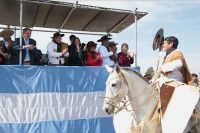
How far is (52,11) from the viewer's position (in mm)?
10047

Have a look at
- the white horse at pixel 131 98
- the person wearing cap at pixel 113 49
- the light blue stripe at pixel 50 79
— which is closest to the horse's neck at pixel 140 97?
the white horse at pixel 131 98

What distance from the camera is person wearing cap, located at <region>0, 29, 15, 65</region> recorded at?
28.5 feet

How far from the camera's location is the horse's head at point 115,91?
6.51 metres

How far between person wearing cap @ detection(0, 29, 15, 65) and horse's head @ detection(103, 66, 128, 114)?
318 centimetres

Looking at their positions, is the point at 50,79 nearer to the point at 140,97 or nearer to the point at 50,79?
the point at 50,79

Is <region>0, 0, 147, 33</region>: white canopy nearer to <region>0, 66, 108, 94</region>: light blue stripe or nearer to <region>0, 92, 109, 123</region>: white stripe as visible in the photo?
<region>0, 66, 108, 94</region>: light blue stripe

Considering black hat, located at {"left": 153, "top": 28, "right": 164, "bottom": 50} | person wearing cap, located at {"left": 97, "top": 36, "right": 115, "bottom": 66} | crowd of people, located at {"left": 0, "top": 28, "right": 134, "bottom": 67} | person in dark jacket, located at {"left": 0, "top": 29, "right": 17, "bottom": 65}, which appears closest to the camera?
black hat, located at {"left": 153, "top": 28, "right": 164, "bottom": 50}

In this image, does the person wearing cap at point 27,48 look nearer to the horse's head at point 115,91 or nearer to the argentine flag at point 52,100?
the argentine flag at point 52,100

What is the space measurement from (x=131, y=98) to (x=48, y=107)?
8.98 feet

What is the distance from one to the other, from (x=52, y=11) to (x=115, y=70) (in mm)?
4043

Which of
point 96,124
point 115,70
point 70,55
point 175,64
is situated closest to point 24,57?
point 70,55

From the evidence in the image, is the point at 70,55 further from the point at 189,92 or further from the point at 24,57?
the point at 189,92

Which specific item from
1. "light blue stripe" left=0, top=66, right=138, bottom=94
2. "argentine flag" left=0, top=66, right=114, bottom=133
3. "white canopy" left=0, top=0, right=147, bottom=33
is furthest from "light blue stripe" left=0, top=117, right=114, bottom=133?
"white canopy" left=0, top=0, right=147, bottom=33

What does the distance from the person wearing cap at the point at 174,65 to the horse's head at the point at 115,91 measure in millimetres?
736
